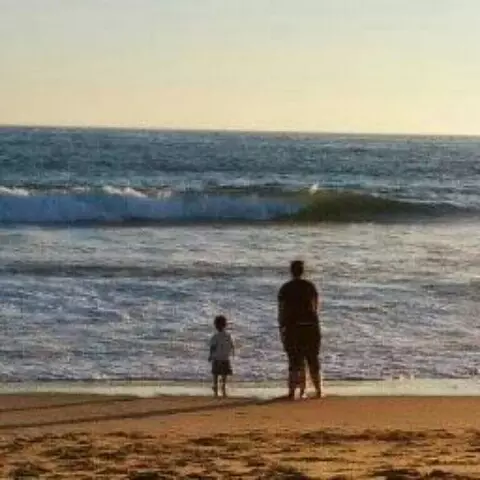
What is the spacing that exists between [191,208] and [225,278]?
789 inches

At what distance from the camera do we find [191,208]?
131 ft

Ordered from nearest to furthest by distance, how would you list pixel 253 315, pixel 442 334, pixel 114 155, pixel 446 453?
pixel 446 453
pixel 442 334
pixel 253 315
pixel 114 155

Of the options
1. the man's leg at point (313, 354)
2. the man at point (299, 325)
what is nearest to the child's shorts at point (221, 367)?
the man at point (299, 325)

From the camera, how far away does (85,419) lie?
10.0 meters

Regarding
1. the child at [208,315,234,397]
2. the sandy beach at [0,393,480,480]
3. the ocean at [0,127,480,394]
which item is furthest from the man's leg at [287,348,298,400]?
the ocean at [0,127,480,394]

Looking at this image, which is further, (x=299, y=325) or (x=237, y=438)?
(x=299, y=325)

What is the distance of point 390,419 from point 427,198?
3801 cm

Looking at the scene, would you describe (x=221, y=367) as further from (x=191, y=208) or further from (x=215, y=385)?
(x=191, y=208)

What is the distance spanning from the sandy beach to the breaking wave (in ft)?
82.0

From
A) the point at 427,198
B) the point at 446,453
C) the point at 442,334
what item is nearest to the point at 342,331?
the point at 442,334

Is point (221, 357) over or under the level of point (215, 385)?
over

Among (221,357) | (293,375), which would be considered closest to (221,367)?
(221,357)

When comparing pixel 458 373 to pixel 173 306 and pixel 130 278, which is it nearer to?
pixel 173 306

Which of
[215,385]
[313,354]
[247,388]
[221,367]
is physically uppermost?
[313,354]
